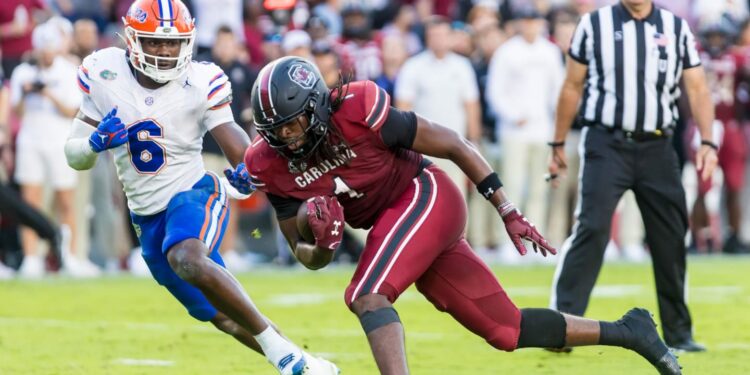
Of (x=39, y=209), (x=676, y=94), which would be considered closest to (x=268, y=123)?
(x=676, y=94)

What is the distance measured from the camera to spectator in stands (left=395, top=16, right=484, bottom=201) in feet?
37.9

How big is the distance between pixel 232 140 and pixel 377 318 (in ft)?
4.50

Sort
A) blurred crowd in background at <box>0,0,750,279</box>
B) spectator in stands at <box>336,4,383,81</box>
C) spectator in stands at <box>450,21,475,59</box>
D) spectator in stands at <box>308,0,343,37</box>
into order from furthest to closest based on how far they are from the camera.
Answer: spectator in stands at <box>308,0,343,37</box>
spectator in stands at <box>450,21,475,59</box>
spectator in stands at <box>336,4,383,81</box>
blurred crowd in background at <box>0,0,750,279</box>

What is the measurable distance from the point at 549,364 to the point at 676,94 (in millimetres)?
1511

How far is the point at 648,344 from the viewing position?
5.36 m

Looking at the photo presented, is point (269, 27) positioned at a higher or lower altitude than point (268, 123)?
lower

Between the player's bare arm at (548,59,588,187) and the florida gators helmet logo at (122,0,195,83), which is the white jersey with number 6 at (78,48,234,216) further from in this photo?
the player's bare arm at (548,59,588,187)

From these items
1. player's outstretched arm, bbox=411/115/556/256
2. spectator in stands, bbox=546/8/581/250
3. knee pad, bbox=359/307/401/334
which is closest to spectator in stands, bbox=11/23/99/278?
spectator in stands, bbox=546/8/581/250

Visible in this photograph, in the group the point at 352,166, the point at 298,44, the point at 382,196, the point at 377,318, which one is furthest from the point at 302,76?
the point at 298,44

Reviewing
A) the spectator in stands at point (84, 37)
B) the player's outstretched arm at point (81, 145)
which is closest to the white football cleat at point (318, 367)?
the player's outstretched arm at point (81, 145)

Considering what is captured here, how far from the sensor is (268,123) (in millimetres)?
4898

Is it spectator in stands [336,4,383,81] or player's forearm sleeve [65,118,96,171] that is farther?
spectator in stands [336,4,383,81]

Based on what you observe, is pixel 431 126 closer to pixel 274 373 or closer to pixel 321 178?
pixel 321 178

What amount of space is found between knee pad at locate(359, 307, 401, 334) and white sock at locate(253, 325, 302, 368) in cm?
61
